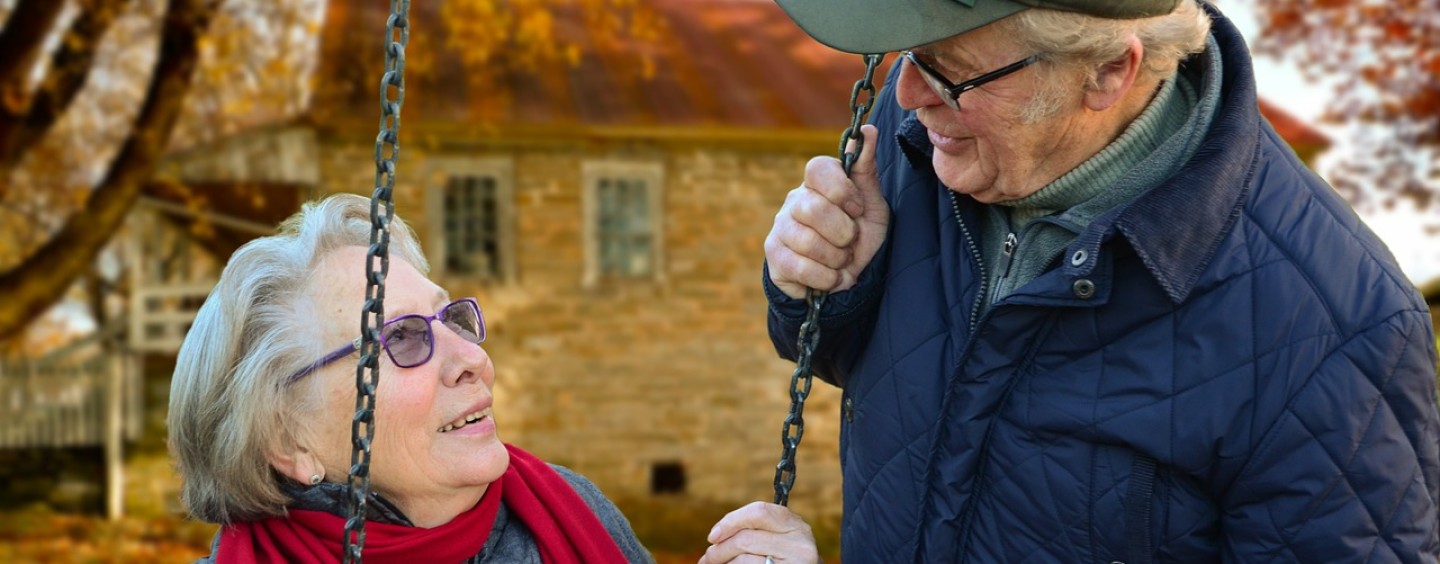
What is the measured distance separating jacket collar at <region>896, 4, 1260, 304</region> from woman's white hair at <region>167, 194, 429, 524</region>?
4.15 ft

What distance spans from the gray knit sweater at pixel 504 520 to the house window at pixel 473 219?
10.6m

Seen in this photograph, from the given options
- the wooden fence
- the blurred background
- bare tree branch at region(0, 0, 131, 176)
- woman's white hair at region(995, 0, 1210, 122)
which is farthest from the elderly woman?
the wooden fence

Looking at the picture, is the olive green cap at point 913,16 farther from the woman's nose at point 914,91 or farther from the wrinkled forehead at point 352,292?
the wrinkled forehead at point 352,292

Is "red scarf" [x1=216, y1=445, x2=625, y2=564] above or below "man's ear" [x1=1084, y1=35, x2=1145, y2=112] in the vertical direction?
below

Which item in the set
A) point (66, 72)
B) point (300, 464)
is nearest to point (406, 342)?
point (300, 464)

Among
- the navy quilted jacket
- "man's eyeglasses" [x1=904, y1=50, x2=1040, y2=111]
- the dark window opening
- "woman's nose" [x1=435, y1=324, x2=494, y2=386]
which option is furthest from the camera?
the dark window opening

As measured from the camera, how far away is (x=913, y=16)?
185cm

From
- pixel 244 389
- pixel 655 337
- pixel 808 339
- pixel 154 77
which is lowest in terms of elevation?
pixel 655 337

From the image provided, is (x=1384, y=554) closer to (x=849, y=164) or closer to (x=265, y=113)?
(x=849, y=164)

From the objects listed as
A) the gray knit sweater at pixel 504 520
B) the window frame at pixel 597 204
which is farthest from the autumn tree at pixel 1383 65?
the gray knit sweater at pixel 504 520

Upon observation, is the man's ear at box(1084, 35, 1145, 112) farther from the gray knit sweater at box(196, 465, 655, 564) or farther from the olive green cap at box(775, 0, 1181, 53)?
the gray knit sweater at box(196, 465, 655, 564)

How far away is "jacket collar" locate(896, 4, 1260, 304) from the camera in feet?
5.99

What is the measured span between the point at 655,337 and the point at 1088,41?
11.8 meters

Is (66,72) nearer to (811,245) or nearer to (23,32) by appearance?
(23,32)
